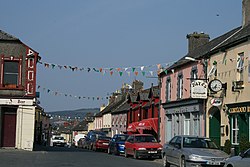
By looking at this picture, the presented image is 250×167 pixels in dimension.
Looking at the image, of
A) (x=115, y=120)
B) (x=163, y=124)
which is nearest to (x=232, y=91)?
(x=163, y=124)

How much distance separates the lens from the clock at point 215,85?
27312mm

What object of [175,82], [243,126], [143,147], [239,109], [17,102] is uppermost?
[175,82]

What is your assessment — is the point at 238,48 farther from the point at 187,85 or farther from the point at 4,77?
the point at 4,77

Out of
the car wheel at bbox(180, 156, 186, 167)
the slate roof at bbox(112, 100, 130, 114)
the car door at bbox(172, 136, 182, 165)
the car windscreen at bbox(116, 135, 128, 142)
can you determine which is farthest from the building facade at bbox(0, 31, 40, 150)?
the slate roof at bbox(112, 100, 130, 114)

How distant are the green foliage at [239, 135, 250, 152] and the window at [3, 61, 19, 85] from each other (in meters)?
16.6

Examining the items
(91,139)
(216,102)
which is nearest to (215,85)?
(216,102)

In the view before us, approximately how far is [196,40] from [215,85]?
12.4 meters

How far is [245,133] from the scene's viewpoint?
81.7 feet

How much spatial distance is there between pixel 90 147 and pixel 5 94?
15078 millimetres

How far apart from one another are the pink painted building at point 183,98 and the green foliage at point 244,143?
17.1 ft

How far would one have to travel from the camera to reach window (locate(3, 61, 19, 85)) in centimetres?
3372

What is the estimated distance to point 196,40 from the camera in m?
39.3

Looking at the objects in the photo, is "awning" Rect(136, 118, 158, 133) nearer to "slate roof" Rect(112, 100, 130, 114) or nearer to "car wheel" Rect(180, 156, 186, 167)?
"slate roof" Rect(112, 100, 130, 114)

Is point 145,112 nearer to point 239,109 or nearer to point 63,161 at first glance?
point 239,109
